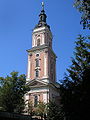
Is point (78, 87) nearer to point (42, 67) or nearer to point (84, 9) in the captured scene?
point (84, 9)

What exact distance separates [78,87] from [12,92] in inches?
749

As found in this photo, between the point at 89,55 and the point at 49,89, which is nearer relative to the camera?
the point at 89,55

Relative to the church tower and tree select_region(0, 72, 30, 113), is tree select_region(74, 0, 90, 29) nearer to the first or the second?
tree select_region(0, 72, 30, 113)

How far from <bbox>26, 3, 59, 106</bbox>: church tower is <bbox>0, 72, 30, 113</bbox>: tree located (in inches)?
454

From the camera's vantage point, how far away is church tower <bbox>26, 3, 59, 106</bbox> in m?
48.2

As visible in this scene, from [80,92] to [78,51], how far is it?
5002mm

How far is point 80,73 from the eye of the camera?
19.0m

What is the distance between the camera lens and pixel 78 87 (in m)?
17.9

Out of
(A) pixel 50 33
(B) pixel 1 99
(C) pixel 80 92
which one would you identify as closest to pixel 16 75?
(B) pixel 1 99

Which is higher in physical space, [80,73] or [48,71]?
[48,71]

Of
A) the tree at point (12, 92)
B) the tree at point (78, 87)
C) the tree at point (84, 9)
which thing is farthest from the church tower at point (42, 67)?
the tree at point (84, 9)

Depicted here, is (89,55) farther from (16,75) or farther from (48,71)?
(48,71)

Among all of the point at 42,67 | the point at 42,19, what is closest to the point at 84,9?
the point at 42,67

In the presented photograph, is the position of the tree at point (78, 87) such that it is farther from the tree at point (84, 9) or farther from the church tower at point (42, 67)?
the church tower at point (42, 67)
